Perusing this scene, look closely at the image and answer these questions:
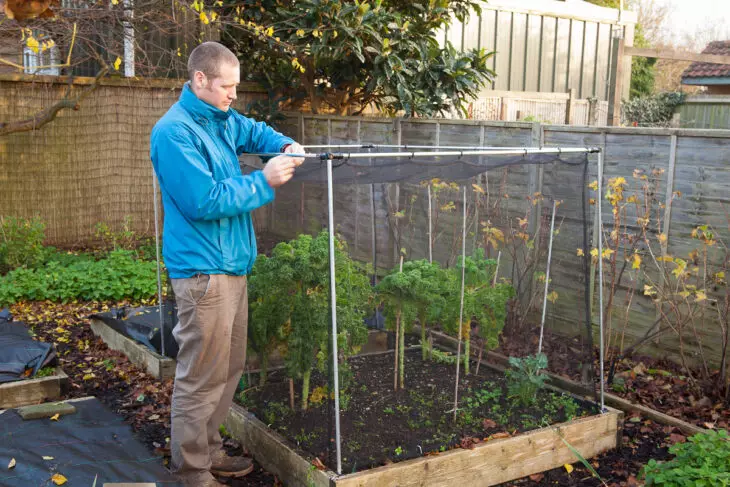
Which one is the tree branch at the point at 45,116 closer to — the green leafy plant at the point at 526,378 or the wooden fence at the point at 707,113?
the green leafy plant at the point at 526,378

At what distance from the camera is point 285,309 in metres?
3.86

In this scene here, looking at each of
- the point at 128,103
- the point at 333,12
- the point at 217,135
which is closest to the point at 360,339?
the point at 217,135

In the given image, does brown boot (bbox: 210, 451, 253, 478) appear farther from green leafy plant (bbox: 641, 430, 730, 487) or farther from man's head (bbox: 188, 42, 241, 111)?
green leafy plant (bbox: 641, 430, 730, 487)

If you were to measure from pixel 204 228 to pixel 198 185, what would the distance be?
24 centimetres

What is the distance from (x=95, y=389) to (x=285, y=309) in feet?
6.45

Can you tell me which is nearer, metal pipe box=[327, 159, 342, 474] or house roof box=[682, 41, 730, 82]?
metal pipe box=[327, 159, 342, 474]

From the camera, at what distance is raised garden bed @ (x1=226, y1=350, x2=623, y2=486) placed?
3.56 meters

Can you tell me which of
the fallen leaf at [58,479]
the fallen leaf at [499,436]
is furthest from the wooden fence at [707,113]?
the fallen leaf at [58,479]

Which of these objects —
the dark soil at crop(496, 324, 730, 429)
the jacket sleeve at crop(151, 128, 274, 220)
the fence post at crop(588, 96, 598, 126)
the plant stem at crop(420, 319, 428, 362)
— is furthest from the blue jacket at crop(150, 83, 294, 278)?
the fence post at crop(588, 96, 598, 126)

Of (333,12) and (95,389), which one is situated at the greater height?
(333,12)

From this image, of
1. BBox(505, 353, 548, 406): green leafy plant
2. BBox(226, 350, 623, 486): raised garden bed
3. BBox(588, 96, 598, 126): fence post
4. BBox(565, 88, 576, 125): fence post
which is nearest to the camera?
BBox(226, 350, 623, 486): raised garden bed

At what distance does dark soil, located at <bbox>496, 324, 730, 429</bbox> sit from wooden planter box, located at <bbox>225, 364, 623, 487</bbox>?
0.46 metres

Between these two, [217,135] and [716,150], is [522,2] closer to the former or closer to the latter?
[716,150]

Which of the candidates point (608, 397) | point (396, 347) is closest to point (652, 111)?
point (608, 397)
